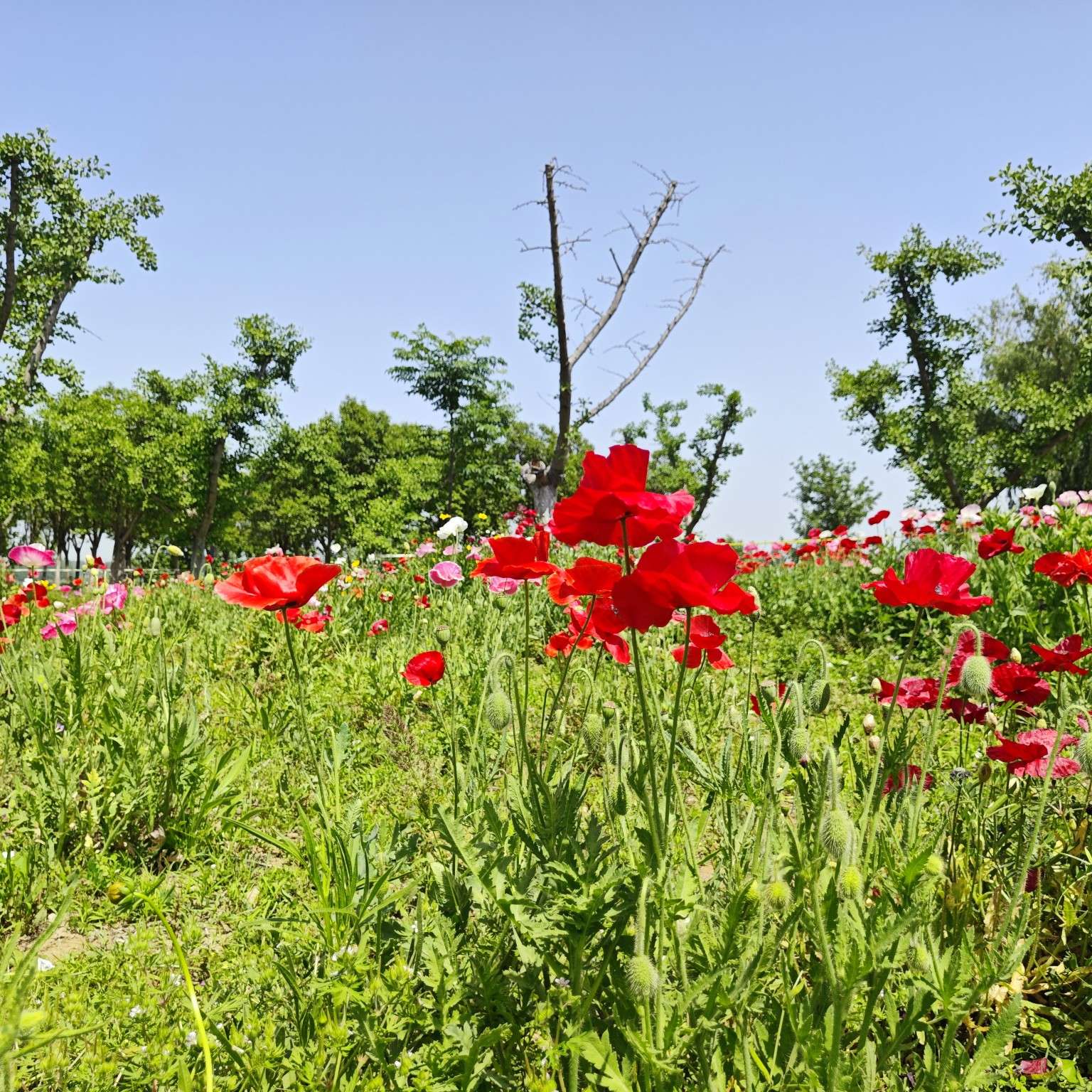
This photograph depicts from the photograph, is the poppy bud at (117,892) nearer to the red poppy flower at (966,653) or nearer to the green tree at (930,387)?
the red poppy flower at (966,653)

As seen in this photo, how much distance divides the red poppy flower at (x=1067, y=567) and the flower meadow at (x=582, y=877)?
0.4 inches

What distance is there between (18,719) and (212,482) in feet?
83.1

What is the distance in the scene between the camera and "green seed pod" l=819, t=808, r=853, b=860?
3.77ft

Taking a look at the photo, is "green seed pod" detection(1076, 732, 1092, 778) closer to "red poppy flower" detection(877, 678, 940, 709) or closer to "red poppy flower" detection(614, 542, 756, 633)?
"red poppy flower" detection(877, 678, 940, 709)

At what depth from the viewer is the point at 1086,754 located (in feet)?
4.99

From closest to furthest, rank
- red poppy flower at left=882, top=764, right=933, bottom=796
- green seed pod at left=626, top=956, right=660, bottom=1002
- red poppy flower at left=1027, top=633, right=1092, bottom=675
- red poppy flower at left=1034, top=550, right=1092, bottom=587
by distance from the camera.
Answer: green seed pod at left=626, top=956, right=660, bottom=1002
red poppy flower at left=882, top=764, right=933, bottom=796
red poppy flower at left=1027, top=633, right=1092, bottom=675
red poppy flower at left=1034, top=550, right=1092, bottom=587

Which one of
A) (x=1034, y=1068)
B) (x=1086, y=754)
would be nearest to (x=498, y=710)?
(x=1086, y=754)

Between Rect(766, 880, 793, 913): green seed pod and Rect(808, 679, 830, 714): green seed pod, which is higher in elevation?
Rect(808, 679, 830, 714): green seed pod

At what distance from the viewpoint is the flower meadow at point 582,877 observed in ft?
3.87

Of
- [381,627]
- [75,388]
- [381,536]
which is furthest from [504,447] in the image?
[381,627]

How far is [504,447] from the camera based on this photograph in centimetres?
2725

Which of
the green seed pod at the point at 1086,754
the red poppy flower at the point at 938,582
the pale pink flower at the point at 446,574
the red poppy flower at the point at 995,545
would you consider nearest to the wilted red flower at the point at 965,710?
the green seed pod at the point at 1086,754

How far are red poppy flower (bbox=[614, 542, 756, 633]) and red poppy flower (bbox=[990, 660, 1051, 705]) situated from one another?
1.13 metres

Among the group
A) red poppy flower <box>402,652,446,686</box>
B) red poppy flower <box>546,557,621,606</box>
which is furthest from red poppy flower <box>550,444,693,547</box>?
red poppy flower <box>402,652,446,686</box>
